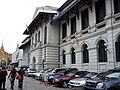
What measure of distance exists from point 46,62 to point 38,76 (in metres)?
6.72

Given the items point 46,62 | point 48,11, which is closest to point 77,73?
point 46,62

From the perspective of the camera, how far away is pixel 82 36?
1073 inches

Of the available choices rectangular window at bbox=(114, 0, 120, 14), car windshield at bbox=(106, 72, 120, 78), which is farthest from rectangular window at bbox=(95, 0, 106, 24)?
car windshield at bbox=(106, 72, 120, 78)

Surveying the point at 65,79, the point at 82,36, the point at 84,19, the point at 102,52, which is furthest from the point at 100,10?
the point at 65,79

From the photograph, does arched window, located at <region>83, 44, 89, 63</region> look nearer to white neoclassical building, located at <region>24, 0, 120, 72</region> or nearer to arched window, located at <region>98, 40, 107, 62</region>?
white neoclassical building, located at <region>24, 0, 120, 72</region>

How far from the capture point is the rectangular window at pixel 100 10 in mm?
23734

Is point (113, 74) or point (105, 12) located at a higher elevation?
point (105, 12)

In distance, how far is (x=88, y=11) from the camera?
87.3 ft

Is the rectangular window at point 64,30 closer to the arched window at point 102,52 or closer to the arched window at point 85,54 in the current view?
the arched window at point 85,54

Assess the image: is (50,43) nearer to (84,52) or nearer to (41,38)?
(41,38)

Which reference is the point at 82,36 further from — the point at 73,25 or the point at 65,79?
the point at 65,79

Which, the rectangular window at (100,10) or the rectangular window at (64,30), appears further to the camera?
the rectangular window at (64,30)

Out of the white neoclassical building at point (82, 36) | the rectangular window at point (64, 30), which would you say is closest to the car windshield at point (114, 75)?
the white neoclassical building at point (82, 36)

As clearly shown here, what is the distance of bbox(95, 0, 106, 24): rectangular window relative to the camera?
77.9ft
